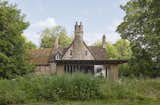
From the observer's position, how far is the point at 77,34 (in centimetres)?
5247

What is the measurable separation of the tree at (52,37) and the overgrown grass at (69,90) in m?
66.8

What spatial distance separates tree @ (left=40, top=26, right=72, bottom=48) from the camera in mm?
84319

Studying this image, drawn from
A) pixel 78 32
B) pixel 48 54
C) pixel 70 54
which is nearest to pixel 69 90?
pixel 78 32

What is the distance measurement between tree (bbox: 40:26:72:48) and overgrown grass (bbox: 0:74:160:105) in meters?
66.8

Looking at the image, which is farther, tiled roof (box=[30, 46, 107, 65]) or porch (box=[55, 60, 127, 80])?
tiled roof (box=[30, 46, 107, 65])

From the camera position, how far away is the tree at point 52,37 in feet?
277

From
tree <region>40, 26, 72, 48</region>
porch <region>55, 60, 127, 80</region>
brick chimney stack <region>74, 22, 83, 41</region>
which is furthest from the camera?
tree <region>40, 26, 72, 48</region>

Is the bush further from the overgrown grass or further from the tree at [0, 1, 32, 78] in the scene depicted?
the tree at [0, 1, 32, 78]

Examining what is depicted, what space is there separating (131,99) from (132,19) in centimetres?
2523

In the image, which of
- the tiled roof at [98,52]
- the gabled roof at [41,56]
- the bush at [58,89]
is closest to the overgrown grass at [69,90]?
the bush at [58,89]

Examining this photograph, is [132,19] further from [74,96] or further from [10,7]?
[74,96]

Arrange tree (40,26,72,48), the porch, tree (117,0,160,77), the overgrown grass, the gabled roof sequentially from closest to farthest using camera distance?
1. the overgrown grass
2. tree (117,0,160,77)
3. the porch
4. the gabled roof
5. tree (40,26,72,48)

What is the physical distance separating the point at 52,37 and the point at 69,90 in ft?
241

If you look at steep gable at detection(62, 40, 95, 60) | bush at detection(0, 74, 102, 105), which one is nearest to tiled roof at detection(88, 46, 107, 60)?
steep gable at detection(62, 40, 95, 60)
